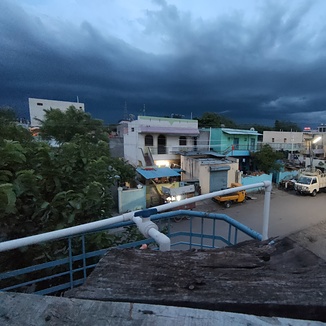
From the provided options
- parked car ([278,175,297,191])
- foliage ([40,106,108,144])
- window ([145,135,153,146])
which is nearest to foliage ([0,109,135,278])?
foliage ([40,106,108,144])

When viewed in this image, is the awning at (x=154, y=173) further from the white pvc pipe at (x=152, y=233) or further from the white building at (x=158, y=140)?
the white pvc pipe at (x=152, y=233)

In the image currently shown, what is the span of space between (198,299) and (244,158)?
2212 cm

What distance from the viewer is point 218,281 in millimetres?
851

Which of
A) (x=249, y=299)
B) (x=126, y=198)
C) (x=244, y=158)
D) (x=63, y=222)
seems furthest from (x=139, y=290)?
(x=244, y=158)

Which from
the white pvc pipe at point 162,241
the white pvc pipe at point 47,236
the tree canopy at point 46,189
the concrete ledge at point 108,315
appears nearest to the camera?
the concrete ledge at point 108,315

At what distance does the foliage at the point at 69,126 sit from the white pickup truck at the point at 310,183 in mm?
16034

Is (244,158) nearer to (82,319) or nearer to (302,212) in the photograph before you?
(302,212)

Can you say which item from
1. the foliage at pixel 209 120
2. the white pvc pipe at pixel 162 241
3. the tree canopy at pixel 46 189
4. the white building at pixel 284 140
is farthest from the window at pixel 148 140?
the white pvc pipe at pixel 162 241

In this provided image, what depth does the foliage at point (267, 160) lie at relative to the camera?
18.6 meters

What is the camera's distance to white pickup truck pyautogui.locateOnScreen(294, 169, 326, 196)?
16.2 meters

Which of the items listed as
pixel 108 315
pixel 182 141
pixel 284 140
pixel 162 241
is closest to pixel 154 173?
pixel 182 141

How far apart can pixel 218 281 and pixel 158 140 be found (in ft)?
57.5

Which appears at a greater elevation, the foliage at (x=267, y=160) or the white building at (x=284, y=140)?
the white building at (x=284, y=140)

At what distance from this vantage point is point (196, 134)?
64.0 ft
